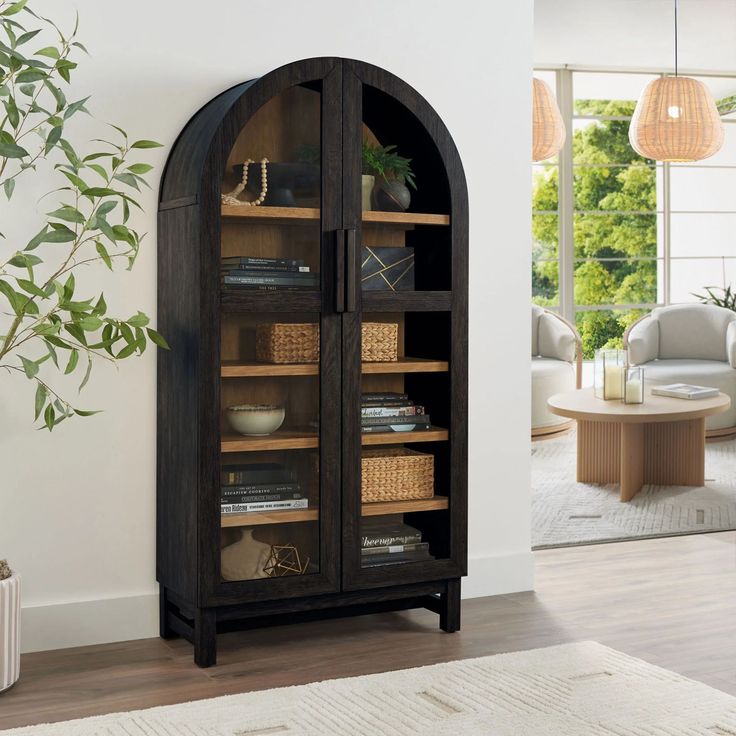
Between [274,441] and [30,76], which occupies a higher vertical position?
[30,76]

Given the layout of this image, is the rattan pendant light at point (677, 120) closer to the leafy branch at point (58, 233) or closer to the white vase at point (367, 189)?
the white vase at point (367, 189)

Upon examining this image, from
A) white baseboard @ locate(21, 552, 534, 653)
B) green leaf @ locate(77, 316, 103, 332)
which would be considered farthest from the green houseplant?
green leaf @ locate(77, 316, 103, 332)

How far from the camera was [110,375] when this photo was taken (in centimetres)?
312

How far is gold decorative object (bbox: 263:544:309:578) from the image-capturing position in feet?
9.84

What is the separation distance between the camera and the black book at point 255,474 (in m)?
2.94

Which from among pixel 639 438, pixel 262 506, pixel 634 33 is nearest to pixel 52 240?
pixel 262 506

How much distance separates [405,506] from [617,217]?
20.5 feet

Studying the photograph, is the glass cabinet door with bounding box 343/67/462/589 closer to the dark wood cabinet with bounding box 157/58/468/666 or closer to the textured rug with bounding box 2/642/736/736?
the dark wood cabinet with bounding box 157/58/468/666

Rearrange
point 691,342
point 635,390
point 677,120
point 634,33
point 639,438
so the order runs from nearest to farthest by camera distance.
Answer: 1. point 635,390
2. point 639,438
3. point 677,120
4. point 691,342
5. point 634,33

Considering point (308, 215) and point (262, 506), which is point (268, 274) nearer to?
point (308, 215)

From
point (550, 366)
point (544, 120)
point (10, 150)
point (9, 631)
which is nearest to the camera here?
point (10, 150)

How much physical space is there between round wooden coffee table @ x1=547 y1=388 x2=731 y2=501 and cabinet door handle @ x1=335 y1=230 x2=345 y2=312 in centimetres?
232

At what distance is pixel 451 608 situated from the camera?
3.24 metres

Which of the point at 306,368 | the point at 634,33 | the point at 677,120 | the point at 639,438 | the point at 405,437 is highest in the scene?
the point at 634,33
